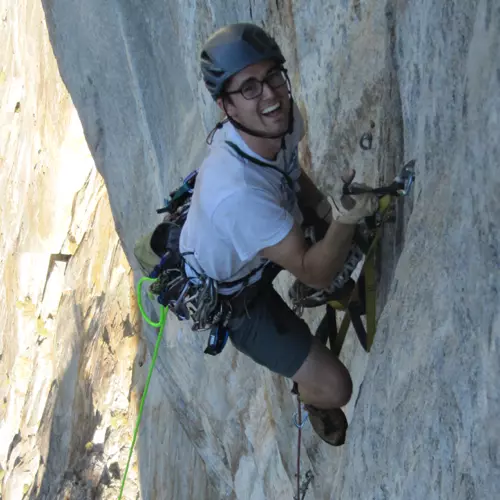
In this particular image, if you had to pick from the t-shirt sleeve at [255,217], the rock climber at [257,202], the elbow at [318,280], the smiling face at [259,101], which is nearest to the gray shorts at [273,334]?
the rock climber at [257,202]

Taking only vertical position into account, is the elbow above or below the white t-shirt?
below

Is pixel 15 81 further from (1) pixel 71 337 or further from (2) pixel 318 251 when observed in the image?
(2) pixel 318 251

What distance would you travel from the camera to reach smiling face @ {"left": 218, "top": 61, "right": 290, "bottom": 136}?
9.48 ft

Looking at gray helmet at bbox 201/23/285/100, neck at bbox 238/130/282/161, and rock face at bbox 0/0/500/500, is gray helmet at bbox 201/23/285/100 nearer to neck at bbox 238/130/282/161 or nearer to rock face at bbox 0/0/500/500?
neck at bbox 238/130/282/161

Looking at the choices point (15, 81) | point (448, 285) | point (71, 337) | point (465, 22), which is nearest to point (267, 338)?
point (448, 285)

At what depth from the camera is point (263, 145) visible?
2.98 meters

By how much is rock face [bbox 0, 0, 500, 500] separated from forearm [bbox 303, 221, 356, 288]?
29 centimetres

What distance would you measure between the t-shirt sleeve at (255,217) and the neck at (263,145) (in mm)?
271

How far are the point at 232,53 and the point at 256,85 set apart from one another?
0.17 m

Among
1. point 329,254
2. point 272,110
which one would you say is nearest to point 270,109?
point 272,110

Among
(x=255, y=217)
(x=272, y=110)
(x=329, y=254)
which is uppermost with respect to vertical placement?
(x=272, y=110)

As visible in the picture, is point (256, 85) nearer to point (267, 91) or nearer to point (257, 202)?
point (267, 91)

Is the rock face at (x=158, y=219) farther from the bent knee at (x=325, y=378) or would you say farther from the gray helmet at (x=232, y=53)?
the gray helmet at (x=232, y=53)

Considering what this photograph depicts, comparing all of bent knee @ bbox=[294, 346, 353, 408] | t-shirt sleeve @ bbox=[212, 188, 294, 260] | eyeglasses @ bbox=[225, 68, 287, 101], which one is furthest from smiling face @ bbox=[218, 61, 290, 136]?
bent knee @ bbox=[294, 346, 353, 408]
